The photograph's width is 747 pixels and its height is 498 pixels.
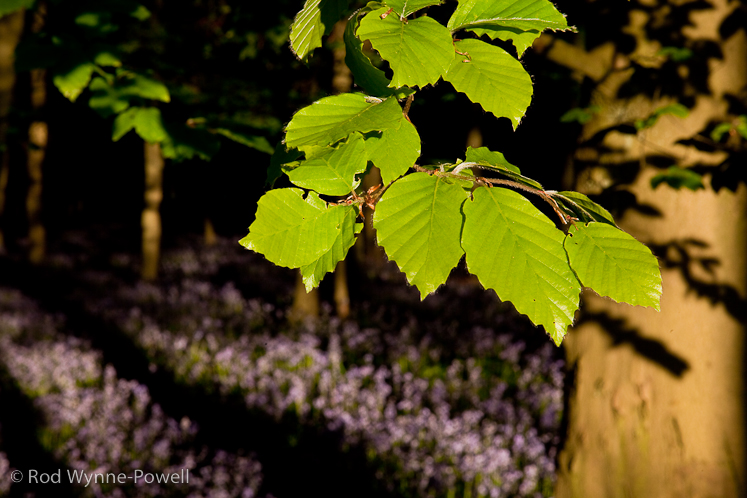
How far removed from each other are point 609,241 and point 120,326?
8.23 m

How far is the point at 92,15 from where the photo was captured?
1884 mm

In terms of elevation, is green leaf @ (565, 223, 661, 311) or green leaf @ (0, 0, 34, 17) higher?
green leaf @ (0, 0, 34, 17)

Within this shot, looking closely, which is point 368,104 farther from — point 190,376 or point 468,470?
point 190,376

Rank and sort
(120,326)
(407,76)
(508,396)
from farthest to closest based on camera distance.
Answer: (120,326) → (508,396) → (407,76)

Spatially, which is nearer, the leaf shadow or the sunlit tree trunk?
the leaf shadow

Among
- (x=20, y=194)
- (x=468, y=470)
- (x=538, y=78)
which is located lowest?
(x=20, y=194)

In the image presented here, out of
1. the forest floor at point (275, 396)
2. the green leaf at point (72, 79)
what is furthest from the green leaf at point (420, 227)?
the forest floor at point (275, 396)

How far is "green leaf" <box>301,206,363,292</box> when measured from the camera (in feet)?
2.80

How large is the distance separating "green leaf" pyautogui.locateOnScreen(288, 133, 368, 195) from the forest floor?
3683mm

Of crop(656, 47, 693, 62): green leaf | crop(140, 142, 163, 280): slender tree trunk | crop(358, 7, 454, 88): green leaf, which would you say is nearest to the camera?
crop(358, 7, 454, 88): green leaf

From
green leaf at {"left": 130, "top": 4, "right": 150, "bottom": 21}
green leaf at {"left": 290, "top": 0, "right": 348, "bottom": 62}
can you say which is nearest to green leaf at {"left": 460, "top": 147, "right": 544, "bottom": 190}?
green leaf at {"left": 290, "top": 0, "right": 348, "bottom": 62}

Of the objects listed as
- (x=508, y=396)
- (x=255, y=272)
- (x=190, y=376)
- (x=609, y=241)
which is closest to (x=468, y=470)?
(x=508, y=396)

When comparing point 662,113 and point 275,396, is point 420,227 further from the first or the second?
point 275,396

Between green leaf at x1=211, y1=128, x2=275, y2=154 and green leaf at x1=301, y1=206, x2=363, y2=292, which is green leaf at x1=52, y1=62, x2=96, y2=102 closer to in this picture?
green leaf at x1=211, y1=128, x2=275, y2=154
